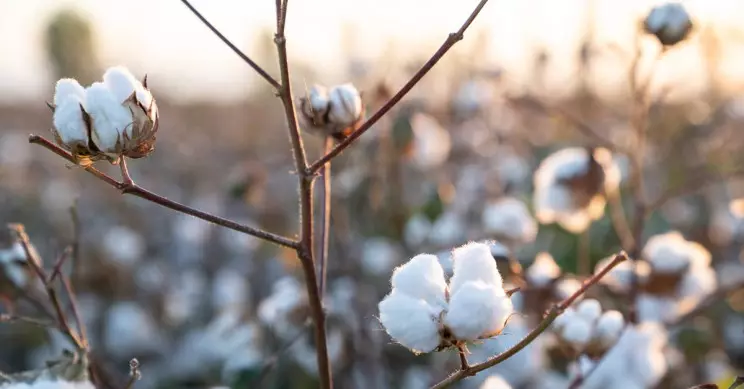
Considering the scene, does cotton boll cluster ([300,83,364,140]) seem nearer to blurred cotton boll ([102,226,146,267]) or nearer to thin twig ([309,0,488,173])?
thin twig ([309,0,488,173])

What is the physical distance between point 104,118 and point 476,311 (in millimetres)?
356

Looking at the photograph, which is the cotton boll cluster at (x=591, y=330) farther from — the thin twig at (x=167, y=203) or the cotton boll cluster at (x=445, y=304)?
the thin twig at (x=167, y=203)

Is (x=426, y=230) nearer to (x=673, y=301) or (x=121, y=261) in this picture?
(x=673, y=301)

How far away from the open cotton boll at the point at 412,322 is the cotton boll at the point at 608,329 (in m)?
0.39

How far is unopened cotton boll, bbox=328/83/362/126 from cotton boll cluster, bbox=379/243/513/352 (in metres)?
0.26

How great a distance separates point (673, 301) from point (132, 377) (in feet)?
3.60

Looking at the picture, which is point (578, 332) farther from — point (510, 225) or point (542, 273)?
point (510, 225)

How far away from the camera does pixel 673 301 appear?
1.51 meters

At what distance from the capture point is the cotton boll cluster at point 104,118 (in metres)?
0.70

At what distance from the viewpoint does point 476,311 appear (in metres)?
0.62

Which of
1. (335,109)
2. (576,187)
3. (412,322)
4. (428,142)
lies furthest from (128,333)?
(412,322)

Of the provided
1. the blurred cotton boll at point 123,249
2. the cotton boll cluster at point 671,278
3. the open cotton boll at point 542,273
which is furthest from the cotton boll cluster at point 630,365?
the blurred cotton boll at point 123,249

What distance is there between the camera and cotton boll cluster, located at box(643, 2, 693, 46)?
1.14 meters

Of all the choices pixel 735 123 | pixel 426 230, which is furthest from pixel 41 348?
pixel 735 123
